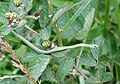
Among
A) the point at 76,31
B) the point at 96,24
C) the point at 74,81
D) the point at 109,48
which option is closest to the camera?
the point at 74,81

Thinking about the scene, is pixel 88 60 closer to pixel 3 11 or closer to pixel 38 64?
pixel 38 64

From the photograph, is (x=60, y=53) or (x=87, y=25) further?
(x=87, y=25)

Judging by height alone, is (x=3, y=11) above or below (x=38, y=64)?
above

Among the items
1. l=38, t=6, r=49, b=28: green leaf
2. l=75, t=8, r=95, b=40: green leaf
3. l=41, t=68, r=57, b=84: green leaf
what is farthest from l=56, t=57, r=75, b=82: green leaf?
l=75, t=8, r=95, b=40: green leaf

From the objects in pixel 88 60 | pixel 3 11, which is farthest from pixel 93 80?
pixel 3 11

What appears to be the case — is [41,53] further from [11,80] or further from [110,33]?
[110,33]

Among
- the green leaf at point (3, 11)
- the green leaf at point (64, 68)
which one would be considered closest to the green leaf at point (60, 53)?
the green leaf at point (64, 68)

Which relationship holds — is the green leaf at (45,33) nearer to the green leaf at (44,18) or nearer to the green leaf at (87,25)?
the green leaf at (44,18)

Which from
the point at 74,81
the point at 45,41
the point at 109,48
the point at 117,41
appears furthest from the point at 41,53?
the point at 117,41
